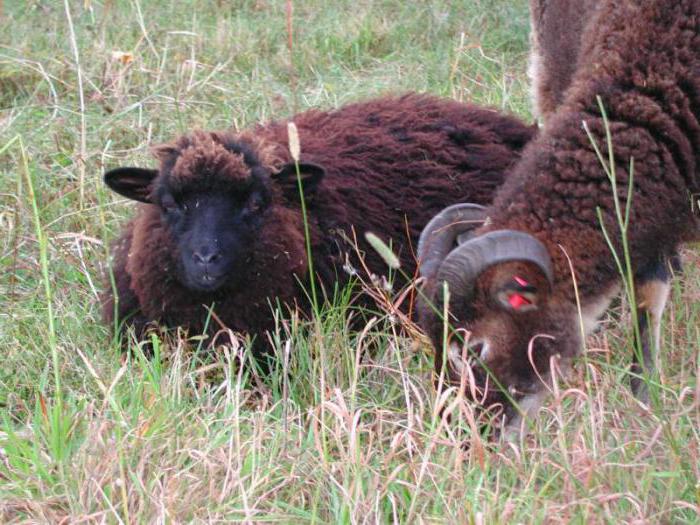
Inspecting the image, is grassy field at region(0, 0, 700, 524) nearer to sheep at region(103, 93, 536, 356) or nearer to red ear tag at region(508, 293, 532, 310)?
sheep at region(103, 93, 536, 356)

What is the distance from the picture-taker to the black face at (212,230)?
5332 mm

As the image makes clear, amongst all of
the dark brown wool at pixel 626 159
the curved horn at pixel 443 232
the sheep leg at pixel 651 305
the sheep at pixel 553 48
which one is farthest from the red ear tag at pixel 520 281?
the sheep at pixel 553 48

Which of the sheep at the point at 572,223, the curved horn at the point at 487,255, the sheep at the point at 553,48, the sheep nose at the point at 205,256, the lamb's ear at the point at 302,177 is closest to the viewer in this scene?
the curved horn at the point at 487,255

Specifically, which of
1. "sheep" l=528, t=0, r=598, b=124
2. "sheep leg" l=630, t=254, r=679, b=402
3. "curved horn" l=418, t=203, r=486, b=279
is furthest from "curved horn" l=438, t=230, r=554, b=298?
"sheep" l=528, t=0, r=598, b=124

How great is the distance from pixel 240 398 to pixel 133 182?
142 centimetres

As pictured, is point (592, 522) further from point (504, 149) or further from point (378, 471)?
point (504, 149)

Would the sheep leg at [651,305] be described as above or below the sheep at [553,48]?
below

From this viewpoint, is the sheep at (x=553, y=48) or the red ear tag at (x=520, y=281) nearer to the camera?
the red ear tag at (x=520, y=281)

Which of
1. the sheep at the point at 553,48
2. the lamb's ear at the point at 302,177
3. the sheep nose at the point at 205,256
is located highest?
the sheep at the point at 553,48

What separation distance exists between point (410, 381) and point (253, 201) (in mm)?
1382

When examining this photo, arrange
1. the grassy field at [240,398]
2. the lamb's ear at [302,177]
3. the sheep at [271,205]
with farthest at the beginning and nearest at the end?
the lamb's ear at [302,177], the sheep at [271,205], the grassy field at [240,398]

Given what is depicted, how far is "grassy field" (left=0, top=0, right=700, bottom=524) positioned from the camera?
380 centimetres

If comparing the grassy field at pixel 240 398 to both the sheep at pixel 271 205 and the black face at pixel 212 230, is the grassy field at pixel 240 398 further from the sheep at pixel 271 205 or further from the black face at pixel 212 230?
the black face at pixel 212 230

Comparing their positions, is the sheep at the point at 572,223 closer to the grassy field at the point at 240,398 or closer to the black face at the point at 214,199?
the grassy field at the point at 240,398
